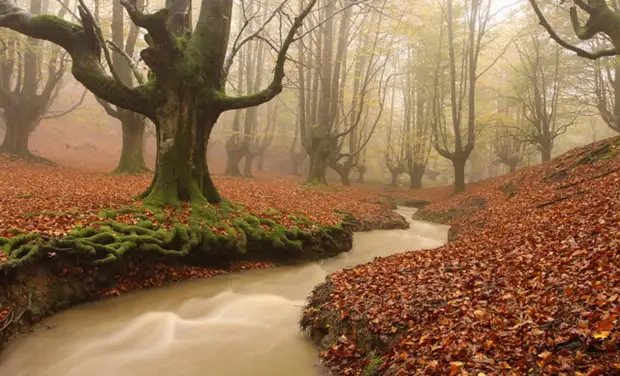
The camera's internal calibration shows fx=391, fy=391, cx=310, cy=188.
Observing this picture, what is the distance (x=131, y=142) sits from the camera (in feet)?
59.9

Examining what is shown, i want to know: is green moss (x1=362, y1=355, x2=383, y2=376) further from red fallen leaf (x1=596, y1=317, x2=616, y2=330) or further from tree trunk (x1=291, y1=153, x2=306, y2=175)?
tree trunk (x1=291, y1=153, x2=306, y2=175)

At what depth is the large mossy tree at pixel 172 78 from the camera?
346 inches

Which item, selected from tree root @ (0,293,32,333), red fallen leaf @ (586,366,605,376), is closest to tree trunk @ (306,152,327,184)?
tree root @ (0,293,32,333)

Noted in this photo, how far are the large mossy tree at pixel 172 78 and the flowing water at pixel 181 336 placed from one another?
3.02 meters

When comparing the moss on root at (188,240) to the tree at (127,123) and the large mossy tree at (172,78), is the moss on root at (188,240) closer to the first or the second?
the large mossy tree at (172,78)

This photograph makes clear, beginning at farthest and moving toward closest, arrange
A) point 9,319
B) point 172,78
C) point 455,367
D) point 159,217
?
point 172,78, point 159,217, point 9,319, point 455,367

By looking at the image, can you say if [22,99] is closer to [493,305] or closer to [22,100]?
[22,100]

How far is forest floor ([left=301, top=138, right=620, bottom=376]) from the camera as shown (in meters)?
3.32

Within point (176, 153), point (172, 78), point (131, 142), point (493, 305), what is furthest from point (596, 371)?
point (131, 142)

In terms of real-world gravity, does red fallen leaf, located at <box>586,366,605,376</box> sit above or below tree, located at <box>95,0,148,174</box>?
below

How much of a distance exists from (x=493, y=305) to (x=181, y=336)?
433cm

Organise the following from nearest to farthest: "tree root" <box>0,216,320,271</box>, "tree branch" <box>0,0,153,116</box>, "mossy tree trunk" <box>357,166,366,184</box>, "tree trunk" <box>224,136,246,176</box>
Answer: "tree root" <box>0,216,320,271</box>, "tree branch" <box>0,0,153,116</box>, "tree trunk" <box>224,136,246,176</box>, "mossy tree trunk" <box>357,166,366,184</box>

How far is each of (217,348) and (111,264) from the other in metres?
2.84

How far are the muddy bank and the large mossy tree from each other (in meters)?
1.82
